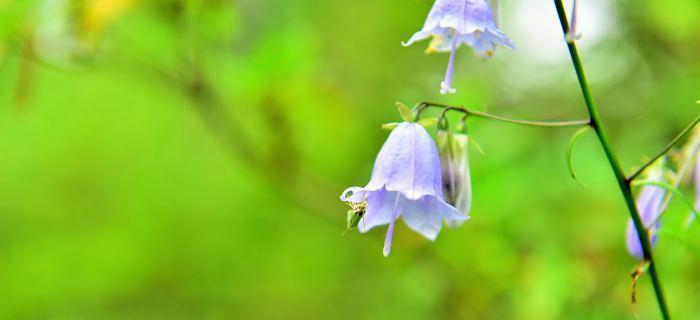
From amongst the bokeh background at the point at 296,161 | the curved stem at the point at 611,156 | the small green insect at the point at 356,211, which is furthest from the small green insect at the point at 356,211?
the bokeh background at the point at 296,161

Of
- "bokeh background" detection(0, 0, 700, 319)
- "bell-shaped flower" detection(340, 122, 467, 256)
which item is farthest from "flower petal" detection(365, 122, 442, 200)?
"bokeh background" detection(0, 0, 700, 319)

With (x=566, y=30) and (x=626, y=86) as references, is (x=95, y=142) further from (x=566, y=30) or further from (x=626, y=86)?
(x=566, y=30)

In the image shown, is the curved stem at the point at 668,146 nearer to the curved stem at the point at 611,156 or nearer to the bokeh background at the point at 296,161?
the curved stem at the point at 611,156

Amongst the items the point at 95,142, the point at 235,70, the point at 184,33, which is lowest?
the point at 235,70

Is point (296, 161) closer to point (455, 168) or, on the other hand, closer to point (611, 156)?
point (455, 168)

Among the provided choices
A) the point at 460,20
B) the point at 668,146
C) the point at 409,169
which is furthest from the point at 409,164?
the point at 668,146

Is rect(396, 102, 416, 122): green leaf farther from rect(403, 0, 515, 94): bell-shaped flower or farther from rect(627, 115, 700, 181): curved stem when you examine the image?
rect(627, 115, 700, 181): curved stem

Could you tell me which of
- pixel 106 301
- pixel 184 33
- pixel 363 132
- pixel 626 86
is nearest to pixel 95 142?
pixel 106 301
